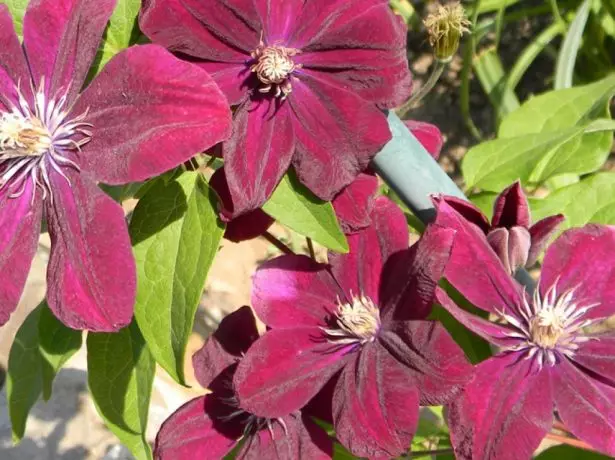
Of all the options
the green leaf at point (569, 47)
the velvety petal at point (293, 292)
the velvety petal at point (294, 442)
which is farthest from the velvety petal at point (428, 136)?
the green leaf at point (569, 47)

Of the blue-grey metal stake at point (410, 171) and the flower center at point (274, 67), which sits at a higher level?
the flower center at point (274, 67)

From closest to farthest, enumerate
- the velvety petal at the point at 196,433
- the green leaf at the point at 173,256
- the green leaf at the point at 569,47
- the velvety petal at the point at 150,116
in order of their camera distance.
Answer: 1. the velvety petal at the point at 150,116
2. the green leaf at the point at 173,256
3. the velvety petal at the point at 196,433
4. the green leaf at the point at 569,47

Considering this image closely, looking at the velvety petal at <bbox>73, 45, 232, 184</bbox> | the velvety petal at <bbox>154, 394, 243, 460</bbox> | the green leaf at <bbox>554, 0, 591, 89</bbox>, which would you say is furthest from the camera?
the green leaf at <bbox>554, 0, 591, 89</bbox>

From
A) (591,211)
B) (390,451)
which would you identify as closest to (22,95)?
(390,451)

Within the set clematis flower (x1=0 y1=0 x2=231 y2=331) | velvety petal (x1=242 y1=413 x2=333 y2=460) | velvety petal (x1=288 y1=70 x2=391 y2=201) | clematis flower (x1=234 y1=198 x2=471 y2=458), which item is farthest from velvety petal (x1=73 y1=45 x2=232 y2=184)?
velvety petal (x1=242 y1=413 x2=333 y2=460)

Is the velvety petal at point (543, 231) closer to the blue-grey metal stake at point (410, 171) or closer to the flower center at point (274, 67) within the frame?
the blue-grey metal stake at point (410, 171)

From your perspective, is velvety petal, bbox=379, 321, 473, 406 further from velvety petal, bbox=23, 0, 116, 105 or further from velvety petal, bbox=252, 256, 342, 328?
velvety petal, bbox=23, 0, 116, 105

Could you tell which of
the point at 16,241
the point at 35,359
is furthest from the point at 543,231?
the point at 35,359
